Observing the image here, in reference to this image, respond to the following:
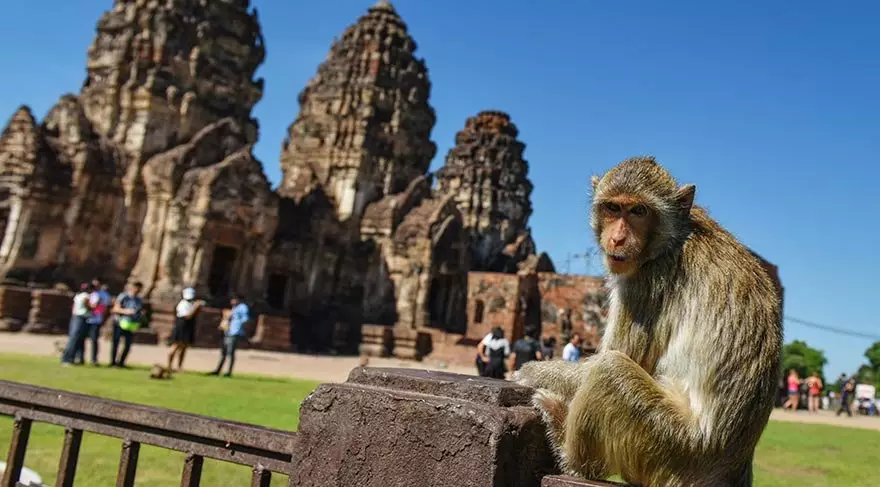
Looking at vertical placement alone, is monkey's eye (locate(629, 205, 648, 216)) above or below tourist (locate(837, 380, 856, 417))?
above

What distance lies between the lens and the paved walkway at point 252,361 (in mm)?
15164

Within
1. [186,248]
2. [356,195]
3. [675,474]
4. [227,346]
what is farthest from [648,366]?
[356,195]

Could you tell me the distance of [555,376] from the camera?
236cm

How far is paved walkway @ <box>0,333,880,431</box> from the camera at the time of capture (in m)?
15.2

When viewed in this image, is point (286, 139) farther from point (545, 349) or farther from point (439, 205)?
point (545, 349)

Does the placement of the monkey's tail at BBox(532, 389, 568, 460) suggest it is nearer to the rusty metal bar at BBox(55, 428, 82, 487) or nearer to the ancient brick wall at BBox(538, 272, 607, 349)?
the rusty metal bar at BBox(55, 428, 82, 487)

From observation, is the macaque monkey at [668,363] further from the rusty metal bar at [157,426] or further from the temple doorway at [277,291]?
the temple doorway at [277,291]

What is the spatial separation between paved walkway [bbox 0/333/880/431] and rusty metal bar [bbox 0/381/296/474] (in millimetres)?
10915

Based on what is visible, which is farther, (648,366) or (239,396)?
(239,396)

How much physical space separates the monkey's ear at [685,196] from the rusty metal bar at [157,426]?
5.24ft

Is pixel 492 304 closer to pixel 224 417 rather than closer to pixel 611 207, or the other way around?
pixel 224 417

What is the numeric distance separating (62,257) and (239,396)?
15.4m

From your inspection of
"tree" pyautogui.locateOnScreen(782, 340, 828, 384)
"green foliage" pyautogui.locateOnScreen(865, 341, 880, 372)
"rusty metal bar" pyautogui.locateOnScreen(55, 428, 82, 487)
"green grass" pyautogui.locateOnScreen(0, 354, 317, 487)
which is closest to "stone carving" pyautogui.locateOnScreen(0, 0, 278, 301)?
"green grass" pyautogui.locateOnScreen(0, 354, 317, 487)

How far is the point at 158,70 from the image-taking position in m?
24.0
